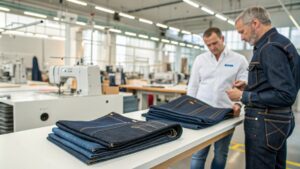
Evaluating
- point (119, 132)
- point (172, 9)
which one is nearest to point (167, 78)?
point (172, 9)

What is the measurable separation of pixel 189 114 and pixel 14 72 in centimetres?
399

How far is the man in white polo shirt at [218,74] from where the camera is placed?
1.76m

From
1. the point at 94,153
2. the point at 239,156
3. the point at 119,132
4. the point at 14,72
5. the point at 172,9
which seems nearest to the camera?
the point at 94,153

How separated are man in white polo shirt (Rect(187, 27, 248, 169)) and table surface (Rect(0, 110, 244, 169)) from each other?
792 millimetres

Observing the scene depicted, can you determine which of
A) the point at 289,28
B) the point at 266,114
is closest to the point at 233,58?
the point at 266,114

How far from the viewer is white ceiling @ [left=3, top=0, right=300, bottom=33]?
9.21m

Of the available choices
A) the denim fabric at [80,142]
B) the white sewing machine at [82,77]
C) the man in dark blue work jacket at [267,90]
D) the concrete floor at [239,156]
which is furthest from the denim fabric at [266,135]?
the white sewing machine at [82,77]

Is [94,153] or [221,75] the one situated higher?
[221,75]

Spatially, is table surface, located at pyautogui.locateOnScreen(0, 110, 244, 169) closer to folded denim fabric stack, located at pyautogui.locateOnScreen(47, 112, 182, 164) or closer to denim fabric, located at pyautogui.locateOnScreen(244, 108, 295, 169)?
folded denim fabric stack, located at pyautogui.locateOnScreen(47, 112, 182, 164)

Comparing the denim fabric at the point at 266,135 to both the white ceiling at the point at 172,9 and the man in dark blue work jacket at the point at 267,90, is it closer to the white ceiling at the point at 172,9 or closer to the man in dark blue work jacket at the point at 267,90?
the man in dark blue work jacket at the point at 267,90

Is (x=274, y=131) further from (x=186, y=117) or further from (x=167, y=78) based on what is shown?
(x=167, y=78)

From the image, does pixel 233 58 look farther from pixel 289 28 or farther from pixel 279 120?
pixel 289 28

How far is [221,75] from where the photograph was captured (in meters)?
1.78

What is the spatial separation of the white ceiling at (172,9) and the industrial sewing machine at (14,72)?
14.6 ft
